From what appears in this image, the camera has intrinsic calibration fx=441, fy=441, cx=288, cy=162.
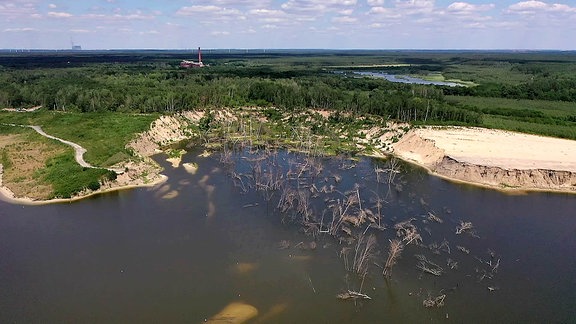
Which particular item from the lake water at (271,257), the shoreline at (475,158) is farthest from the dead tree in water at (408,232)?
the shoreline at (475,158)

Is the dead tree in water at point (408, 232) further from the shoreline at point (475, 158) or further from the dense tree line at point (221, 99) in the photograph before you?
the dense tree line at point (221, 99)

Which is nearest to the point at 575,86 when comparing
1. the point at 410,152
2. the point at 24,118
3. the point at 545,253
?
the point at 410,152

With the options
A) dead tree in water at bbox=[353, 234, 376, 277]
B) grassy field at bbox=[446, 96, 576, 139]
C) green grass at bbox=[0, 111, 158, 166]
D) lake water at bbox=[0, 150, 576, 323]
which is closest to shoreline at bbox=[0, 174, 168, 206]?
lake water at bbox=[0, 150, 576, 323]

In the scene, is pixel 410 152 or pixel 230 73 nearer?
pixel 410 152

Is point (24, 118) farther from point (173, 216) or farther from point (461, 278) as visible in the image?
point (461, 278)

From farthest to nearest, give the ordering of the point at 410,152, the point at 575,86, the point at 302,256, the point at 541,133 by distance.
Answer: the point at 575,86, the point at 541,133, the point at 410,152, the point at 302,256

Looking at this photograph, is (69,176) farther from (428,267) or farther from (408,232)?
(428,267)

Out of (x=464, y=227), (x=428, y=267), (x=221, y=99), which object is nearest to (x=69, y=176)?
(x=428, y=267)
